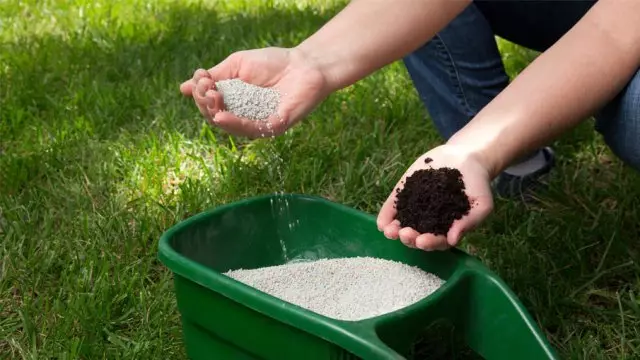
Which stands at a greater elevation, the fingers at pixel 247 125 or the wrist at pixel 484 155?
the fingers at pixel 247 125

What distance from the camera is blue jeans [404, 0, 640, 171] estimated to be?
156 centimetres

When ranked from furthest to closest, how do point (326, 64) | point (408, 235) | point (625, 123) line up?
point (326, 64)
point (625, 123)
point (408, 235)

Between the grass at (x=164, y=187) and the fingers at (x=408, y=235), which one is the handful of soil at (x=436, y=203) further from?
the grass at (x=164, y=187)

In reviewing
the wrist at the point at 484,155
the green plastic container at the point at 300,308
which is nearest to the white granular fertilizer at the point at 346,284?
the green plastic container at the point at 300,308

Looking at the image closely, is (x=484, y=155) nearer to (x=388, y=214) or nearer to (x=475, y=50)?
(x=388, y=214)

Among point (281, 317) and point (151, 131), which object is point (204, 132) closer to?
point (151, 131)

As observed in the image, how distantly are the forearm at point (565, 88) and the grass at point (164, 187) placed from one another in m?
0.32

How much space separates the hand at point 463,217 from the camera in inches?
44.7

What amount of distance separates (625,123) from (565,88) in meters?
0.14

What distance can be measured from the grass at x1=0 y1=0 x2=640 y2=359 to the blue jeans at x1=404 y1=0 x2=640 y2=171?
14 centimetres

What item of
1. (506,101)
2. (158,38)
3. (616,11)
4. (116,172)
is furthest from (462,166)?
(158,38)

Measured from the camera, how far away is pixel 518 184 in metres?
1.73

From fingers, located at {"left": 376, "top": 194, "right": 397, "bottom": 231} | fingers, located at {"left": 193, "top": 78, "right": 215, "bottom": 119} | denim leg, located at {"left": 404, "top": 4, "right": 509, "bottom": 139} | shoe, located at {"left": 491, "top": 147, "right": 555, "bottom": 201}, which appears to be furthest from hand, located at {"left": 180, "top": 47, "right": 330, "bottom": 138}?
shoe, located at {"left": 491, "top": 147, "right": 555, "bottom": 201}

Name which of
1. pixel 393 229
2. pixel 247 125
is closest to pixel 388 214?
pixel 393 229
